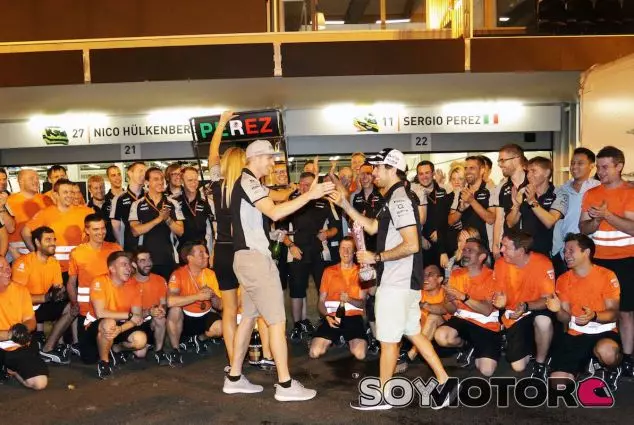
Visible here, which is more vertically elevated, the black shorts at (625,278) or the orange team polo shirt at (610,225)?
the orange team polo shirt at (610,225)

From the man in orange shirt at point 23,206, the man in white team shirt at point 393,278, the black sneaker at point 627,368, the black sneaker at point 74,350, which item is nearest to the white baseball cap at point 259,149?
the man in white team shirt at point 393,278

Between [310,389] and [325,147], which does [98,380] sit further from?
[325,147]

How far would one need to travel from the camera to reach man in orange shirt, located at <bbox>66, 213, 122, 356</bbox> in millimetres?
7512

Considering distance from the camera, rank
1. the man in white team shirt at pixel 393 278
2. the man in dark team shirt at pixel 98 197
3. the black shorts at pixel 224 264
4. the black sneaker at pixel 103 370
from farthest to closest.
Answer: the man in dark team shirt at pixel 98 197 < the black sneaker at pixel 103 370 < the black shorts at pixel 224 264 < the man in white team shirt at pixel 393 278

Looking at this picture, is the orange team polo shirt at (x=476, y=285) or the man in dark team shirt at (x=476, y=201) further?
the man in dark team shirt at (x=476, y=201)

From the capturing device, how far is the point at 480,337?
674 centimetres

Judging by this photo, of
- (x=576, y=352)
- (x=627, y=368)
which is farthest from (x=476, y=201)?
(x=627, y=368)

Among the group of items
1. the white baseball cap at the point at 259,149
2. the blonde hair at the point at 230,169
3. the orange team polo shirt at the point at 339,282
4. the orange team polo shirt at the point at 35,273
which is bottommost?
the orange team polo shirt at the point at 339,282

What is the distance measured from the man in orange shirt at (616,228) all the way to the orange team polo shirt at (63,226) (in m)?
5.49

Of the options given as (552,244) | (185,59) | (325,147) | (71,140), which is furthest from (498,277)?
(71,140)

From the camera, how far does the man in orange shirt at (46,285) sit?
7543 mm

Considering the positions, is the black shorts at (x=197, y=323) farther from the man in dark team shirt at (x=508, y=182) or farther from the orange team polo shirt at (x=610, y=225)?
the orange team polo shirt at (x=610, y=225)

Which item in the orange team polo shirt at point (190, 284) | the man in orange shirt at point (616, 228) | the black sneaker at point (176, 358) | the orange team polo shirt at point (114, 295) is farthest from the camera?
the orange team polo shirt at point (190, 284)

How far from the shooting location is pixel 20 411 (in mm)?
5805
